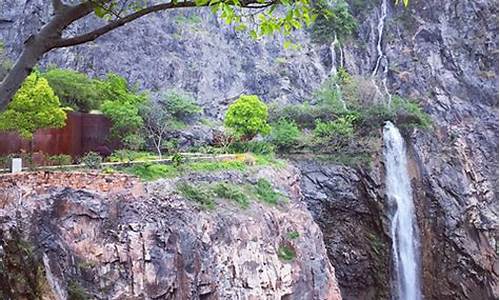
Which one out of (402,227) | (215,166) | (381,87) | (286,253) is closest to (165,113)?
(215,166)

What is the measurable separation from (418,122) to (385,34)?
6.68 metres

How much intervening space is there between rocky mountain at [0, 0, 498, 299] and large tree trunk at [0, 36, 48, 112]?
14.7 meters

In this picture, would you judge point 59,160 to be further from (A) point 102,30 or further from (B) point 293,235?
(A) point 102,30

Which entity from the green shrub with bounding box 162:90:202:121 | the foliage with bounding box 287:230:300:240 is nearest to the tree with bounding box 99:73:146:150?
the green shrub with bounding box 162:90:202:121

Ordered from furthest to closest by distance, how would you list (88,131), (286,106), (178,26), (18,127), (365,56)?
(365,56)
(178,26)
(286,106)
(88,131)
(18,127)

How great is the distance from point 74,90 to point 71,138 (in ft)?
6.93

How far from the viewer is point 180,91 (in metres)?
20.6

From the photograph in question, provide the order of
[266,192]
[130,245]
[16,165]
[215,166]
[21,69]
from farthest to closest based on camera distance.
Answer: [215,166] → [266,192] → [16,165] → [130,245] → [21,69]

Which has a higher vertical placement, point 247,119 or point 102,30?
point 247,119

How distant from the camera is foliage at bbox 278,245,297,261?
11.3 m

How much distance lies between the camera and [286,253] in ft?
37.6

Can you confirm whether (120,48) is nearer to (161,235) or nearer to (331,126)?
(331,126)

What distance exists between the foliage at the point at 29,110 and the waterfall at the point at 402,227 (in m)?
12.4

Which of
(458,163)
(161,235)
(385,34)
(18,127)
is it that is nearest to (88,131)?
(18,127)
